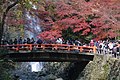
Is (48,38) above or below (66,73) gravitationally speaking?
above

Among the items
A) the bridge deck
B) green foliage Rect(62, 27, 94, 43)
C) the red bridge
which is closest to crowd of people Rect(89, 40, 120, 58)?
the red bridge

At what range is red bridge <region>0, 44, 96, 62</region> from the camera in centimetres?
2884

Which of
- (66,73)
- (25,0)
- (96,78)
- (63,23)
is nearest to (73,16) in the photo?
(63,23)

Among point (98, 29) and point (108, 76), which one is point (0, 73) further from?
point (98, 29)

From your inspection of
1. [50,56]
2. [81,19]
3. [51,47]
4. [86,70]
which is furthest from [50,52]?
[81,19]

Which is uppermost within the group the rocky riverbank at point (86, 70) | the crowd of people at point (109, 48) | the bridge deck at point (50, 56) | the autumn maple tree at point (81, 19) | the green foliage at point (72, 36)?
the autumn maple tree at point (81, 19)

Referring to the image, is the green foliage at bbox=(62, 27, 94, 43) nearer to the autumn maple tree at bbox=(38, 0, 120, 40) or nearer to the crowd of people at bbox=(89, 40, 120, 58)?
the autumn maple tree at bbox=(38, 0, 120, 40)

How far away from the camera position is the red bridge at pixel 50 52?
28.8 metres

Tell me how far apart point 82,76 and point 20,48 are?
629 cm

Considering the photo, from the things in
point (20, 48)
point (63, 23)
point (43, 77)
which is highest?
point (63, 23)

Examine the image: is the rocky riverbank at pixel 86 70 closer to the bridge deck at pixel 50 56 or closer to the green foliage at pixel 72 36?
the bridge deck at pixel 50 56

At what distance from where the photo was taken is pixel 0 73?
18.3 meters

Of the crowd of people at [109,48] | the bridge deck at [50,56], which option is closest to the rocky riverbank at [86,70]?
the crowd of people at [109,48]

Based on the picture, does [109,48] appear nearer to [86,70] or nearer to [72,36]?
[86,70]
